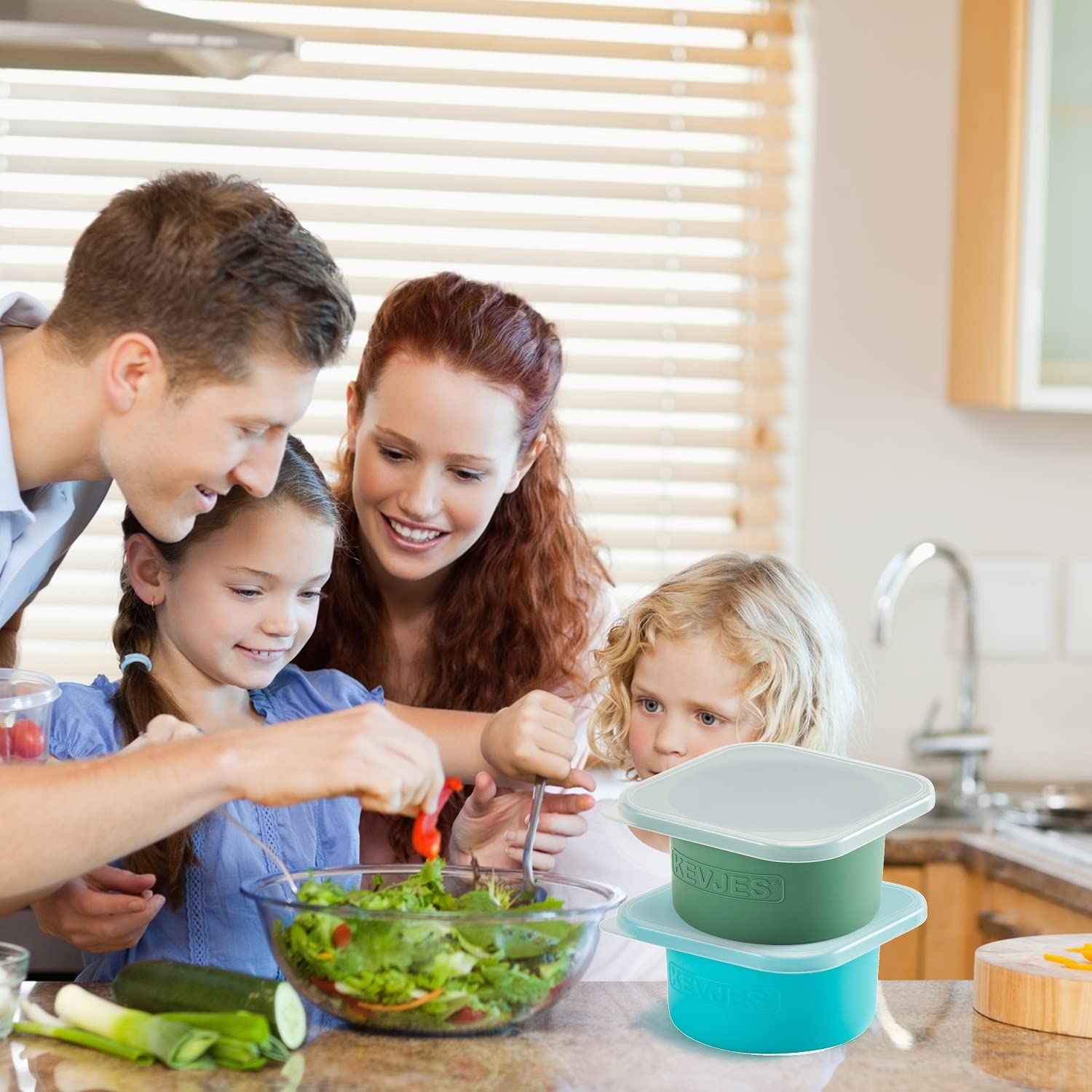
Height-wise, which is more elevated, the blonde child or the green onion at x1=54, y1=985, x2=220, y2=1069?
the blonde child

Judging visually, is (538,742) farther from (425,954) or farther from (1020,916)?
(1020,916)

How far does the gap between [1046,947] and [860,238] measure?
1.90m

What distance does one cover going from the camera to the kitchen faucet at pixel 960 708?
2.74 meters

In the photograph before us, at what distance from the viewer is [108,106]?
2883mm

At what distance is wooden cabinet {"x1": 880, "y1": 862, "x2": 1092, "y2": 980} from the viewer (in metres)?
2.42

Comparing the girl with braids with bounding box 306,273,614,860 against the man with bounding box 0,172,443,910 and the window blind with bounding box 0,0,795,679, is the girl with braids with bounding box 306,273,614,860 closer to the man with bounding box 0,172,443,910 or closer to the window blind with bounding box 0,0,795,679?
the man with bounding box 0,172,443,910

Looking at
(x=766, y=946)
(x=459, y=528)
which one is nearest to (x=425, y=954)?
(x=766, y=946)

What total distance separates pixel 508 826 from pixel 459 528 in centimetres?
39

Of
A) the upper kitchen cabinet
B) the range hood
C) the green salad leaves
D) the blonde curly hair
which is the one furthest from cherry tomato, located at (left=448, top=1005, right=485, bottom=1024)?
the upper kitchen cabinet

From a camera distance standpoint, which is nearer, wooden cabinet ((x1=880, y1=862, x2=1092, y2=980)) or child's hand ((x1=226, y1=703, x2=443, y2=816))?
child's hand ((x1=226, y1=703, x2=443, y2=816))

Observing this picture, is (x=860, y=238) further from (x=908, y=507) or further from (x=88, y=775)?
(x=88, y=775)

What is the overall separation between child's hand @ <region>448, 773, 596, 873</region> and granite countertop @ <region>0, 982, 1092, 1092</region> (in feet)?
0.96

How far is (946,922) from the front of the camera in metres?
2.46

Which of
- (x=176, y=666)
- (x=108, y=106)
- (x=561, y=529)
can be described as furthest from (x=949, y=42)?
(x=176, y=666)
